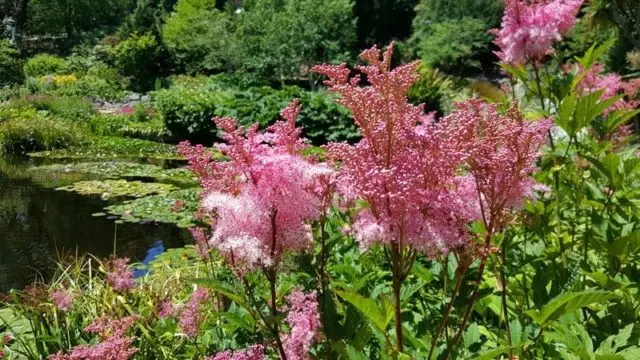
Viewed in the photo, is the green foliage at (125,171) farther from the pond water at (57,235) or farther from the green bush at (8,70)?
the green bush at (8,70)

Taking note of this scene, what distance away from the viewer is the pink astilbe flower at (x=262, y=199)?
4.03ft

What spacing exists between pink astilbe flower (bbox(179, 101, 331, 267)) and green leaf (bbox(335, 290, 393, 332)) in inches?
7.6

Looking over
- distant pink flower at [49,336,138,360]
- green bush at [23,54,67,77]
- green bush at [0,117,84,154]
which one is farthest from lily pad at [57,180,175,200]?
green bush at [23,54,67,77]

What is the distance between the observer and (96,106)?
72.1 feet

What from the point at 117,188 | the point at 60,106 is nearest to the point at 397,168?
the point at 117,188

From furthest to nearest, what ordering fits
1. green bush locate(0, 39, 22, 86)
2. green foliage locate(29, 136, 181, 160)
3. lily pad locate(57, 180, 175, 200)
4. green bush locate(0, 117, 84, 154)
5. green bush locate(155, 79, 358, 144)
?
1. green bush locate(0, 39, 22, 86)
2. green bush locate(0, 117, 84, 154)
3. green foliage locate(29, 136, 181, 160)
4. green bush locate(155, 79, 358, 144)
5. lily pad locate(57, 180, 175, 200)

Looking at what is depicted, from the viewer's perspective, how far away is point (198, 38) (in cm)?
2895

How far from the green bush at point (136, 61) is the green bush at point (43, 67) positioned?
2959 mm

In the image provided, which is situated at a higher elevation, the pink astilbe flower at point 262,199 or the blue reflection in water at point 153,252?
the pink astilbe flower at point 262,199

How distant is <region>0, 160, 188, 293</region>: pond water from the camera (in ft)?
23.1

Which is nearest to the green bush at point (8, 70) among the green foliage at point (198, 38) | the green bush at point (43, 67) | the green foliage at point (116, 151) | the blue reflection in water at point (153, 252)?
the green bush at point (43, 67)

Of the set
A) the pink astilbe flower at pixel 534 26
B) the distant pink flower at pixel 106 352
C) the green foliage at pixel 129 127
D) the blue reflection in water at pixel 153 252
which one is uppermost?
the pink astilbe flower at pixel 534 26

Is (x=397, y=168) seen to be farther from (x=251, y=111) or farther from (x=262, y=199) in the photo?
(x=251, y=111)

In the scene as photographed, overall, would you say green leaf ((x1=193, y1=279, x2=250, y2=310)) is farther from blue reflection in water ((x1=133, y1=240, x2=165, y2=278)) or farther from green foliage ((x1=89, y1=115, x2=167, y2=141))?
green foliage ((x1=89, y1=115, x2=167, y2=141))
